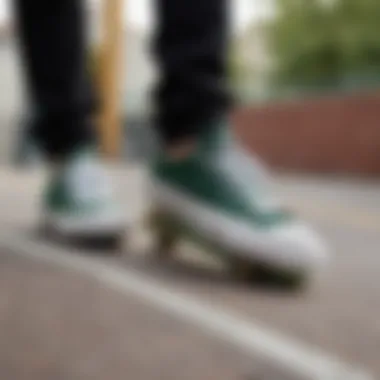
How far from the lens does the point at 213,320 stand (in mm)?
696

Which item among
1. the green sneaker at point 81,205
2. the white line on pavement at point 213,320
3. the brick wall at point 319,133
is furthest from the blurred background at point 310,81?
the white line on pavement at point 213,320

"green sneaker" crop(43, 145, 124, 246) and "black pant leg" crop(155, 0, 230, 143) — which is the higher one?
"black pant leg" crop(155, 0, 230, 143)

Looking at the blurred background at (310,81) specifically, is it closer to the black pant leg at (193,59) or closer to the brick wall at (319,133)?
the brick wall at (319,133)

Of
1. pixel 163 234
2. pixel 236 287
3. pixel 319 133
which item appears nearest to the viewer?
pixel 236 287

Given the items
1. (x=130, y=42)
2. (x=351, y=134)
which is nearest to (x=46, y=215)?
(x=351, y=134)

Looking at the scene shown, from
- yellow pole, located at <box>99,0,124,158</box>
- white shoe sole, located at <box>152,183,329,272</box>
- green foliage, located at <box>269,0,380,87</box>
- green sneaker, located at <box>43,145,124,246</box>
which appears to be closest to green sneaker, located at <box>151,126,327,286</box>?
white shoe sole, located at <box>152,183,329,272</box>

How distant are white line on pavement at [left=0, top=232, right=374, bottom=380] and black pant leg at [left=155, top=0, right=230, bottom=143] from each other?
0.51 feet

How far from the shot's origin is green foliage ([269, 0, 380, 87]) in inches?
135

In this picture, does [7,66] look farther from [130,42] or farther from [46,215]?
[46,215]

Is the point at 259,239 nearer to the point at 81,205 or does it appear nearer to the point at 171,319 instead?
the point at 171,319

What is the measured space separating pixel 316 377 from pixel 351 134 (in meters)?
2.73

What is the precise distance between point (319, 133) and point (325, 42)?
450mm

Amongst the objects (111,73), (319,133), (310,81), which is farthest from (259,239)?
(111,73)

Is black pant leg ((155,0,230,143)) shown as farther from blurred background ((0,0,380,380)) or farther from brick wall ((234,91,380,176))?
brick wall ((234,91,380,176))
